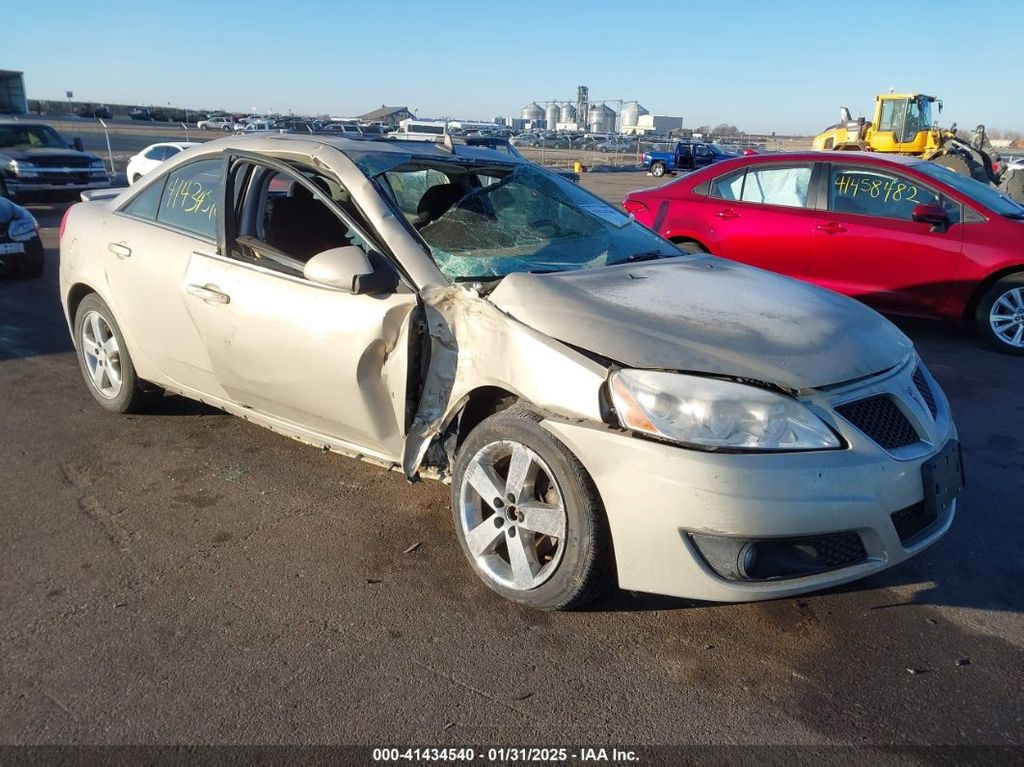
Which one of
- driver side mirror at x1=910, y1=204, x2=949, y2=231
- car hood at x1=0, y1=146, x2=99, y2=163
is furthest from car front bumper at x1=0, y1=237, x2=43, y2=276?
driver side mirror at x1=910, y1=204, x2=949, y2=231

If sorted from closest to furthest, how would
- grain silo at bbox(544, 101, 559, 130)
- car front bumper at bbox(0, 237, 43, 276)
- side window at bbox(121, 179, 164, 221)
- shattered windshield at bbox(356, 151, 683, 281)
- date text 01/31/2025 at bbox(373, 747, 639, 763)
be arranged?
date text 01/31/2025 at bbox(373, 747, 639, 763), shattered windshield at bbox(356, 151, 683, 281), side window at bbox(121, 179, 164, 221), car front bumper at bbox(0, 237, 43, 276), grain silo at bbox(544, 101, 559, 130)

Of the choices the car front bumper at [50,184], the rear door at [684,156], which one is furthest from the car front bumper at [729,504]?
the rear door at [684,156]

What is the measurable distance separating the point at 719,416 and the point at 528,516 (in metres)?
0.77

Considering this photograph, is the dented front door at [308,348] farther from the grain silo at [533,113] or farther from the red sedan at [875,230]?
Answer: the grain silo at [533,113]

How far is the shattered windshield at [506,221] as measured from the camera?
139 inches

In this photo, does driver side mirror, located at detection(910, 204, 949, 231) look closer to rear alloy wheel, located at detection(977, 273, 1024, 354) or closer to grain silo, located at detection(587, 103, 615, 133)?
rear alloy wheel, located at detection(977, 273, 1024, 354)

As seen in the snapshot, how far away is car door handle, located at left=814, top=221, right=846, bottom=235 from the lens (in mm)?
7148

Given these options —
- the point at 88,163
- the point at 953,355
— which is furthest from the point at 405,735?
the point at 88,163

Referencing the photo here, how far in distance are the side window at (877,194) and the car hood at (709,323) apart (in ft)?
13.4

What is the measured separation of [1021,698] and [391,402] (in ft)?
7.85

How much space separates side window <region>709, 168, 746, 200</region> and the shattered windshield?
3.83 metres

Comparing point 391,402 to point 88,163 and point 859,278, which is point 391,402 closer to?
point 859,278

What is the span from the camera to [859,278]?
7121 mm

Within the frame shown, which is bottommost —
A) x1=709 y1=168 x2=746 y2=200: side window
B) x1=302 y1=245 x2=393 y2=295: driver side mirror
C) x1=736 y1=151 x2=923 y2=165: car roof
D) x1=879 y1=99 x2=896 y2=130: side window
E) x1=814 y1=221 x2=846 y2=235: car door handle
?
x1=814 y1=221 x2=846 y2=235: car door handle
